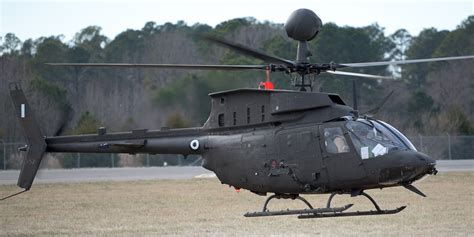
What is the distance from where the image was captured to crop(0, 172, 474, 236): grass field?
20438 mm

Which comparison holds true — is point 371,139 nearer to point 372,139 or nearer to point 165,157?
point 372,139

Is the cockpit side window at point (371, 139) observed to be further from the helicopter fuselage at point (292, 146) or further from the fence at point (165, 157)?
the fence at point (165, 157)

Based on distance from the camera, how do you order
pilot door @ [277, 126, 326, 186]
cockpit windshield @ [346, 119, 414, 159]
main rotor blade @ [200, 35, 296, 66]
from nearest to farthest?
main rotor blade @ [200, 35, 296, 66]
cockpit windshield @ [346, 119, 414, 159]
pilot door @ [277, 126, 326, 186]

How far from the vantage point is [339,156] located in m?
15.5

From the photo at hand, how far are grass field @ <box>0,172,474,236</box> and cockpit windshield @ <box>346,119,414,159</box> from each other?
181 inches

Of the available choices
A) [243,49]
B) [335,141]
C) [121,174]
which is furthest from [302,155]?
[121,174]

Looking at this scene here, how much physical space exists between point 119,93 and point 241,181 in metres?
20.3

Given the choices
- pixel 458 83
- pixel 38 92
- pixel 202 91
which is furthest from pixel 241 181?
pixel 458 83

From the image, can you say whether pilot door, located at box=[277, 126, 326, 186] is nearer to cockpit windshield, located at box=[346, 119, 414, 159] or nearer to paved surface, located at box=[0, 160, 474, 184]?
cockpit windshield, located at box=[346, 119, 414, 159]

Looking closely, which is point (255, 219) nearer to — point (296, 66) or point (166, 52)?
point (296, 66)

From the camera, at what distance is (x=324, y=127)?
1575 centimetres

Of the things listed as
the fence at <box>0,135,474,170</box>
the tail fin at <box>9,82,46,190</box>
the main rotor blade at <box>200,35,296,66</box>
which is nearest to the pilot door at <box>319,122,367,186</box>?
the main rotor blade at <box>200,35,296,66</box>

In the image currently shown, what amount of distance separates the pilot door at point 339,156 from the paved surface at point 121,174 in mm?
21536

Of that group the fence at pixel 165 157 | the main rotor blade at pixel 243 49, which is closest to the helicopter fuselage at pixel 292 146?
the main rotor blade at pixel 243 49
